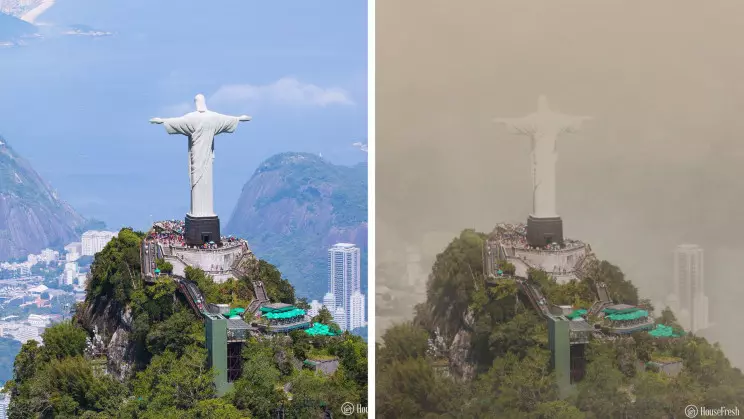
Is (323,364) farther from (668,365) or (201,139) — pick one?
(668,365)

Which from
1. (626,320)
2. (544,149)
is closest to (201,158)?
(544,149)

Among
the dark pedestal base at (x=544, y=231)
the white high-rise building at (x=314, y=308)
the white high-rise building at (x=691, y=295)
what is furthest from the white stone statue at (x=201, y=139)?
the white high-rise building at (x=691, y=295)

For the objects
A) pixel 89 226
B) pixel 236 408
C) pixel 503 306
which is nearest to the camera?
pixel 236 408

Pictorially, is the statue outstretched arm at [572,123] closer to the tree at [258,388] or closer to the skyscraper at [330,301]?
the skyscraper at [330,301]

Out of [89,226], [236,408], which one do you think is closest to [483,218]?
[236,408]

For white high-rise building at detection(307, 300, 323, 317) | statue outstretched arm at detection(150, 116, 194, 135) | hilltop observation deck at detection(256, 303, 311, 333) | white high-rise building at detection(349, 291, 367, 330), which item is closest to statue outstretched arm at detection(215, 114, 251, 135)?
statue outstretched arm at detection(150, 116, 194, 135)

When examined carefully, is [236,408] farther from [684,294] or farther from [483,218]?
[684,294]
